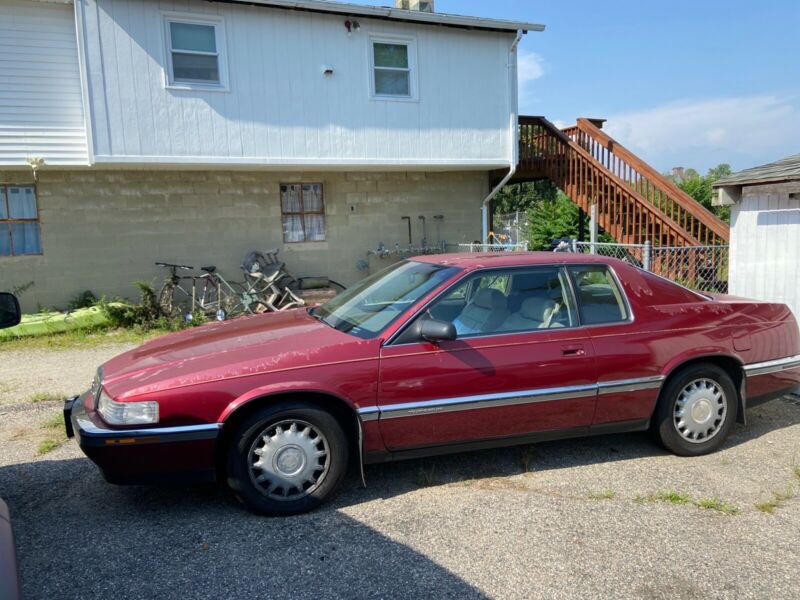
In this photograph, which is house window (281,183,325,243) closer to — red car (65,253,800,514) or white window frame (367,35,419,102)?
white window frame (367,35,419,102)

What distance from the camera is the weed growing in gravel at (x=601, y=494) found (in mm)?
3871

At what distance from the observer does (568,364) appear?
160 inches

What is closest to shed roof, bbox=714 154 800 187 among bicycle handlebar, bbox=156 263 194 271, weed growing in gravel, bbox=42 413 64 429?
weed growing in gravel, bbox=42 413 64 429

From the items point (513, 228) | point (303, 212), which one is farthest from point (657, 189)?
point (513, 228)

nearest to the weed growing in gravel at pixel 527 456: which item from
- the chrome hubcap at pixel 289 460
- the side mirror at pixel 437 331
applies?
the side mirror at pixel 437 331

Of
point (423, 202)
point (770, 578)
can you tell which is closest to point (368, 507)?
point (770, 578)

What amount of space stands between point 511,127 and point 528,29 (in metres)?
1.92

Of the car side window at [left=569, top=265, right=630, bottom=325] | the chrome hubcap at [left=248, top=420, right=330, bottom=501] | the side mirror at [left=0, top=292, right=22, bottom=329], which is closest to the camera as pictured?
the side mirror at [left=0, top=292, right=22, bottom=329]

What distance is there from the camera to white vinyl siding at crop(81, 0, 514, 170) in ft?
31.8

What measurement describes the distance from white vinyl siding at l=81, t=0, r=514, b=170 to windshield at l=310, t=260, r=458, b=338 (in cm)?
663

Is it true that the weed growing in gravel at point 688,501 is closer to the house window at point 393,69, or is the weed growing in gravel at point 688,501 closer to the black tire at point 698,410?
the black tire at point 698,410

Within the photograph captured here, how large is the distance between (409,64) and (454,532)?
1008 cm

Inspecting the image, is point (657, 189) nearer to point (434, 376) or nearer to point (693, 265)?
point (693, 265)

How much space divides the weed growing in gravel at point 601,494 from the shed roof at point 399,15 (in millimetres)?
9371
